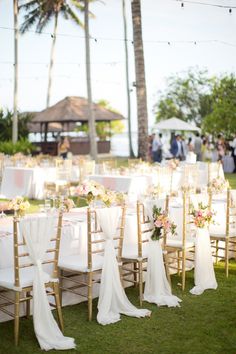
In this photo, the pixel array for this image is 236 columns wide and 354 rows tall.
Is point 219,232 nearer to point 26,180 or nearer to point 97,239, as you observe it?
point 97,239

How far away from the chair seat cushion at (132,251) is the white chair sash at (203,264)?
0.59m

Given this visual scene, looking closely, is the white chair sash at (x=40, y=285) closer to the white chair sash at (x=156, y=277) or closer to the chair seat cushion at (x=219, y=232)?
the white chair sash at (x=156, y=277)

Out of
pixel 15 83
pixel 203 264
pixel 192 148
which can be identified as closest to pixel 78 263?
pixel 203 264

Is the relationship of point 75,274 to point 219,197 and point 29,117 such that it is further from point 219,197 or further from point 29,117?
point 29,117

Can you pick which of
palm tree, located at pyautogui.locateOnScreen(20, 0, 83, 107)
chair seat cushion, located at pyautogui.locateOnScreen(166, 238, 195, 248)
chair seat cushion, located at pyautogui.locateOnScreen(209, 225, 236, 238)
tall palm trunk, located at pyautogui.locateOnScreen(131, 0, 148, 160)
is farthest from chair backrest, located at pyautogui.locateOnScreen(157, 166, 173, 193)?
palm tree, located at pyautogui.locateOnScreen(20, 0, 83, 107)

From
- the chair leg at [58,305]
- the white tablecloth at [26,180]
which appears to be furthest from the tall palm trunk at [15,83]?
the chair leg at [58,305]

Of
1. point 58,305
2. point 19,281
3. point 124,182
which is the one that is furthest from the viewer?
point 124,182

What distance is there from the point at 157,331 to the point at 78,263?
3.34 feet

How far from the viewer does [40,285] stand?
4879mm

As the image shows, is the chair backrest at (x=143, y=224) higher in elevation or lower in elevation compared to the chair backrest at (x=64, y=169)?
lower

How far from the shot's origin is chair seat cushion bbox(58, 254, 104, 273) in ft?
18.0

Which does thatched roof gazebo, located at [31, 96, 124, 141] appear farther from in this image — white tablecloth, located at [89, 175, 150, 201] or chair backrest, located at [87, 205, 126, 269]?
chair backrest, located at [87, 205, 126, 269]

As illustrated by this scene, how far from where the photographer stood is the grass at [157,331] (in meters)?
4.70

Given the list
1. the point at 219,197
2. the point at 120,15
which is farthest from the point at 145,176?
the point at 120,15
